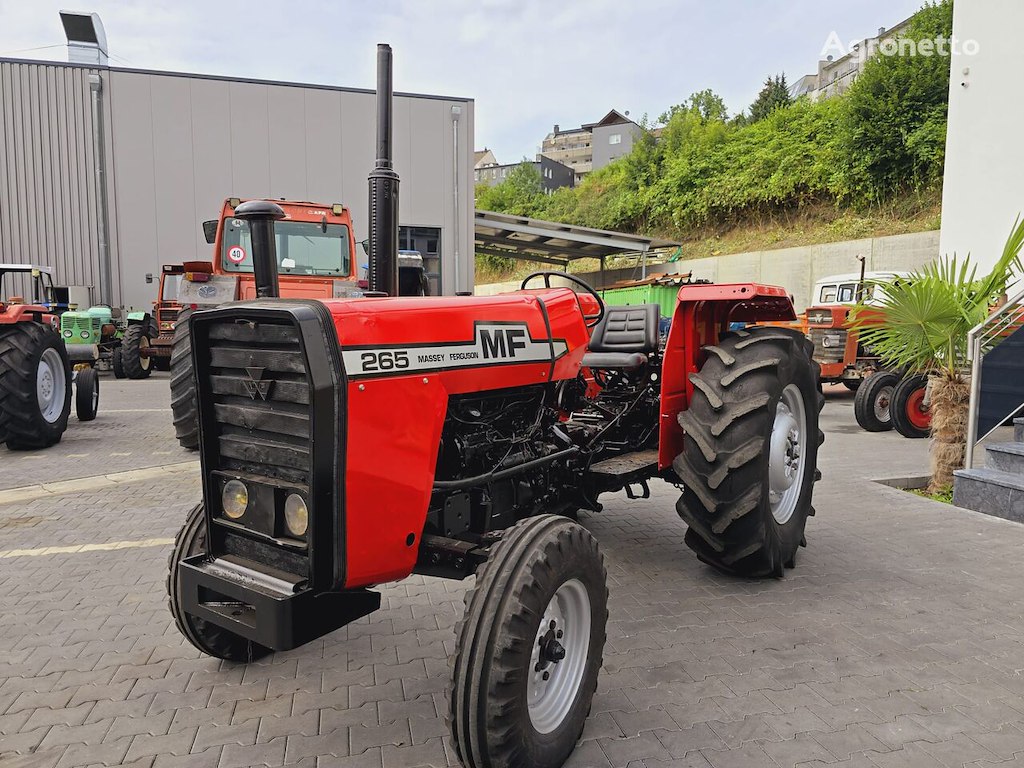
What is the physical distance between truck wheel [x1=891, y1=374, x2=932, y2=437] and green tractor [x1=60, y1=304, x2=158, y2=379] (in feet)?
41.6

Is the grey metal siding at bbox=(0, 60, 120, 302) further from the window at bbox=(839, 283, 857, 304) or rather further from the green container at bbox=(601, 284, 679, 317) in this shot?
the window at bbox=(839, 283, 857, 304)

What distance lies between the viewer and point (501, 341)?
2586 mm

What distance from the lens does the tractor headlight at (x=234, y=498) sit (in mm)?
2258

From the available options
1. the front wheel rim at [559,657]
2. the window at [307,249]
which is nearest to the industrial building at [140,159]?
the window at [307,249]

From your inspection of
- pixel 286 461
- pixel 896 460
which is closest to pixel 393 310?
pixel 286 461

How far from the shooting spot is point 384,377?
2.09 m

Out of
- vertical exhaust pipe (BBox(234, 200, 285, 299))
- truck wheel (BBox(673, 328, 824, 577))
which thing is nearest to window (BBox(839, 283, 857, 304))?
truck wheel (BBox(673, 328, 824, 577))

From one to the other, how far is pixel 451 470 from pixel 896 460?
231 inches

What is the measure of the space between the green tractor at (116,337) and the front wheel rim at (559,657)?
13.2m

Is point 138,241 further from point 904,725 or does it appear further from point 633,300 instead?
point 904,725

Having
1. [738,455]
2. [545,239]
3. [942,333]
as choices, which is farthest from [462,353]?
[545,239]

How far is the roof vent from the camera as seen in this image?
18.4m

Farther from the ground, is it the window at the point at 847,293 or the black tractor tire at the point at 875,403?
the window at the point at 847,293

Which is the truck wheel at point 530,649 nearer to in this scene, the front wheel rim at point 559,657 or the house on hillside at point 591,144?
the front wheel rim at point 559,657
